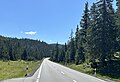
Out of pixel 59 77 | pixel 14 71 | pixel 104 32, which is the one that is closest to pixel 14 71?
pixel 14 71

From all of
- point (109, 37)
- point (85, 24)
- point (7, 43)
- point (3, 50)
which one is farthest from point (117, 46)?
point (7, 43)

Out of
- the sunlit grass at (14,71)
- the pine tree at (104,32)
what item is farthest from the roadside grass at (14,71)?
the pine tree at (104,32)

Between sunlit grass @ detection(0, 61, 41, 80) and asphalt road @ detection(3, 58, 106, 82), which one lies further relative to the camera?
sunlit grass @ detection(0, 61, 41, 80)

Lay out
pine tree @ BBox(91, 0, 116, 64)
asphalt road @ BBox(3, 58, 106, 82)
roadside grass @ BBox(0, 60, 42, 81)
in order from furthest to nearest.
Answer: pine tree @ BBox(91, 0, 116, 64) → roadside grass @ BBox(0, 60, 42, 81) → asphalt road @ BBox(3, 58, 106, 82)

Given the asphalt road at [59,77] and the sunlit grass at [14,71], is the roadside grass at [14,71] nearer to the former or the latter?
the sunlit grass at [14,71]

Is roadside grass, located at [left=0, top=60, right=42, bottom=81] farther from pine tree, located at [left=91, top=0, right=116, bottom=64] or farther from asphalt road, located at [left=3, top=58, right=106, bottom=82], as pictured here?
pine tree, located at [left=91, top=0, right=116, bottom=64]

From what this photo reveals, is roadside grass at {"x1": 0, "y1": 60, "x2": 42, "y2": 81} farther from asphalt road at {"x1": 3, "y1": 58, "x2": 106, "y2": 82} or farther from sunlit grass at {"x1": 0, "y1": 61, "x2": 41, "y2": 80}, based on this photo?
asphalt road at {"x1": 3, "y1": 58, "x2": 106, "y2": 82}

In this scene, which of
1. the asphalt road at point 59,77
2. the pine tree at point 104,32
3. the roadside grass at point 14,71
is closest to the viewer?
the asphalt road at point 59,77

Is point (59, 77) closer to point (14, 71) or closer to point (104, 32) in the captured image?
point (104, 32)

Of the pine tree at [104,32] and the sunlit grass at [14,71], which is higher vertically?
the pine tree at [104,32]

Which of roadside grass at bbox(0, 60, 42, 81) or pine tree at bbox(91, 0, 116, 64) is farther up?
pine tree at bbox(91, 0, 116, 64)

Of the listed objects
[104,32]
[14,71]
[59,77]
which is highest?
[104,32]

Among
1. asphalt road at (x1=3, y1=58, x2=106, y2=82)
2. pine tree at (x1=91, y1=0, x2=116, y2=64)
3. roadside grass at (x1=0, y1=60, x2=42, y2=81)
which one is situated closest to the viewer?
asphalt road at (x1=3, y1=58, x2=106, y2=82)

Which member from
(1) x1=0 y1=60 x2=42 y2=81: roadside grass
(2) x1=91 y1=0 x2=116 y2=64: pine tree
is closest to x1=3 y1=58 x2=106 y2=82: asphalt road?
(1) x1=0 y1=60 x2=42 y2=81: roadside grass
